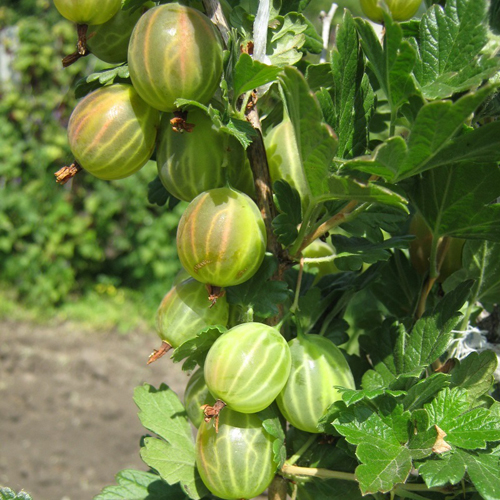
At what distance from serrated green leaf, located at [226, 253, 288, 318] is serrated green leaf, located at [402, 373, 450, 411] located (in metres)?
0.14

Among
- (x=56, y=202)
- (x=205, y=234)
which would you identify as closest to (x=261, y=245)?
(x=205, y=234)

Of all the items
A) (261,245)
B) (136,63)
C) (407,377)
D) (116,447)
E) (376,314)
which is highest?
(136,63)

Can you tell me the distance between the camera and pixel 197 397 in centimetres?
59

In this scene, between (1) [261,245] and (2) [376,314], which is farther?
(2) [376,314]

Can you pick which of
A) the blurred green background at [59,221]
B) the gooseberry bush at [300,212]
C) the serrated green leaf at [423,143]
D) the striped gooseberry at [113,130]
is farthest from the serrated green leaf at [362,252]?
the blurred green background at [59,221]

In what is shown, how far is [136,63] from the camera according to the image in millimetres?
503

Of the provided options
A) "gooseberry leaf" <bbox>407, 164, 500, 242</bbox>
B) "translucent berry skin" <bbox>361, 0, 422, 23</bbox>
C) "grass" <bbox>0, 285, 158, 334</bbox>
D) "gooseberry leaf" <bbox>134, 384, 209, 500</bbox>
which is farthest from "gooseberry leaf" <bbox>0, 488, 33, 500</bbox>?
"grass" <bbox>0, 285, 158, 334</bbox>

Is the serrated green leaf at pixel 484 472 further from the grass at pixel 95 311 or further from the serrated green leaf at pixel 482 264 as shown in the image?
the grass at pixel 95 311

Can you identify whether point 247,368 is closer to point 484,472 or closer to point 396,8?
point 484,472

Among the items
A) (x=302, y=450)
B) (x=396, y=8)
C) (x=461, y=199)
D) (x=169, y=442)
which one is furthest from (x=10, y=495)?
(x=396, y=8)

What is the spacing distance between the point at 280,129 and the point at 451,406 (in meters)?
0.30

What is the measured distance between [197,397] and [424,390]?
0.22m

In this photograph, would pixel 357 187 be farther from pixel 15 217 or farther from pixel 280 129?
pixel 15 217

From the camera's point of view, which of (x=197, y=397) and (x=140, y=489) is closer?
(x=197, y=397)
